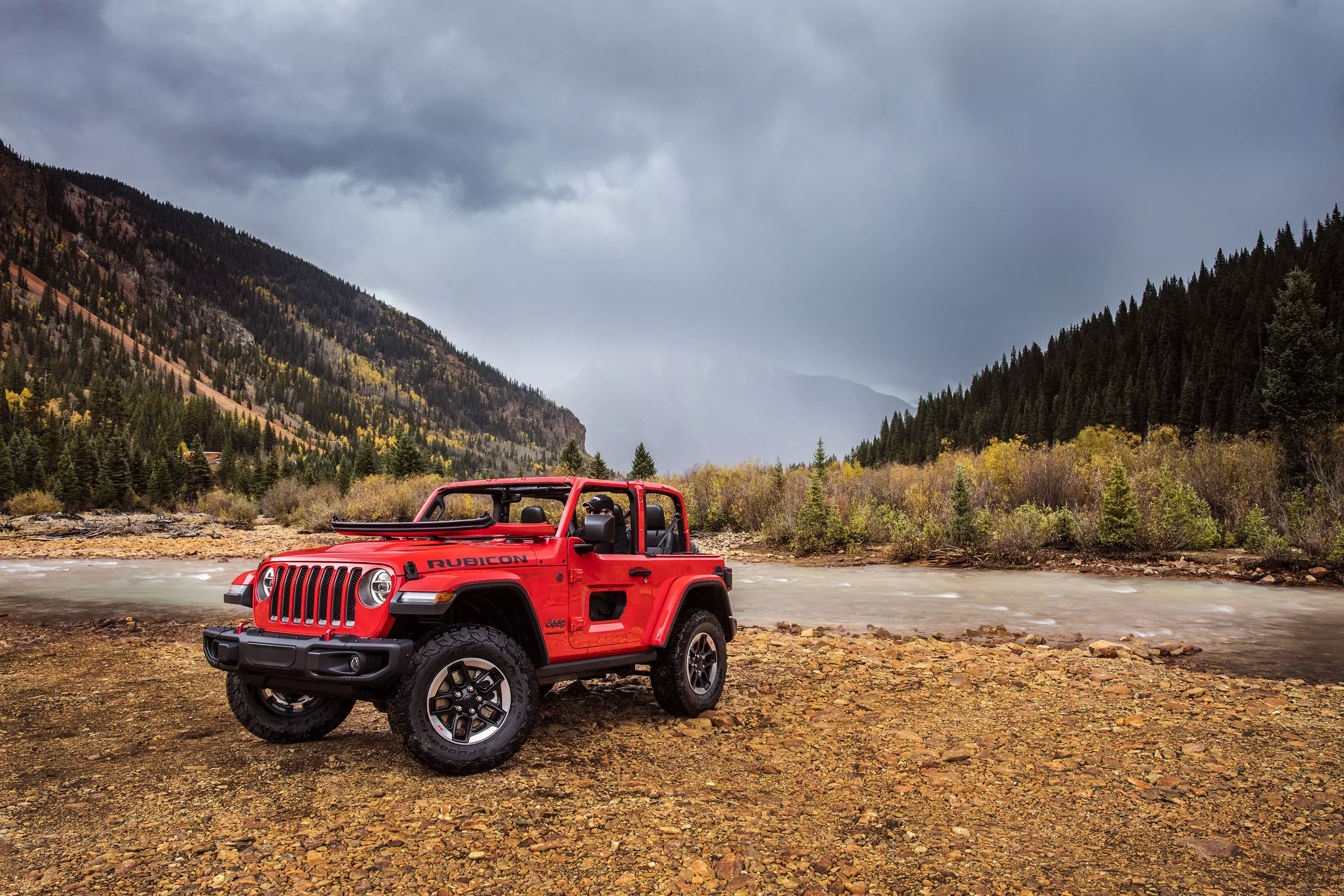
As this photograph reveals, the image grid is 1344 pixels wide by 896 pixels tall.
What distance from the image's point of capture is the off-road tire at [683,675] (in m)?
6.45

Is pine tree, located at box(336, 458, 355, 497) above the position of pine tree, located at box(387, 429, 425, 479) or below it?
below

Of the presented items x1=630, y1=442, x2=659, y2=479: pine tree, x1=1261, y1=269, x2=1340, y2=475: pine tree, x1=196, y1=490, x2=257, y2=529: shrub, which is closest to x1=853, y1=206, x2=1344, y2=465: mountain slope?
x1=1261, y1=269, x2=1340, y2=475: pine tree

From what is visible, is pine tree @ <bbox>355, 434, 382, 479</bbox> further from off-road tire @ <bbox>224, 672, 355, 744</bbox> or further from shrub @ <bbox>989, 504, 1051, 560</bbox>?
off-road tire @ <bbox>224, 672, 355, 744</bbox>

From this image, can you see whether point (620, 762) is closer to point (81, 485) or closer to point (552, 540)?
point (552, 540)

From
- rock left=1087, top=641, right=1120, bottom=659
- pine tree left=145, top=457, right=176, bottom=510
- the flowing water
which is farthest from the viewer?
pine tree left=145, top=457, right=176, bottom=510

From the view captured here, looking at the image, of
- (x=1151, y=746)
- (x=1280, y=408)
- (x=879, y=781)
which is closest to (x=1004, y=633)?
(x=1151, y=746)

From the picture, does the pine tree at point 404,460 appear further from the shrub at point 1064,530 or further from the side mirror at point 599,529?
the side mirror at point 599,529

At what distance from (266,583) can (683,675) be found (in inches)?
131

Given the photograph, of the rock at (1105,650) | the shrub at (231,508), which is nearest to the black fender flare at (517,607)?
the rock at (1105,650)

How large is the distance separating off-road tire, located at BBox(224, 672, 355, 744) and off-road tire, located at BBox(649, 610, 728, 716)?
2.47m

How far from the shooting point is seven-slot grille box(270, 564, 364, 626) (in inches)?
192

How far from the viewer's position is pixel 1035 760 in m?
5.48

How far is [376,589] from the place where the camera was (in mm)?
4852

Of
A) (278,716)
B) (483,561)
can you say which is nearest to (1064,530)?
(483,561)
